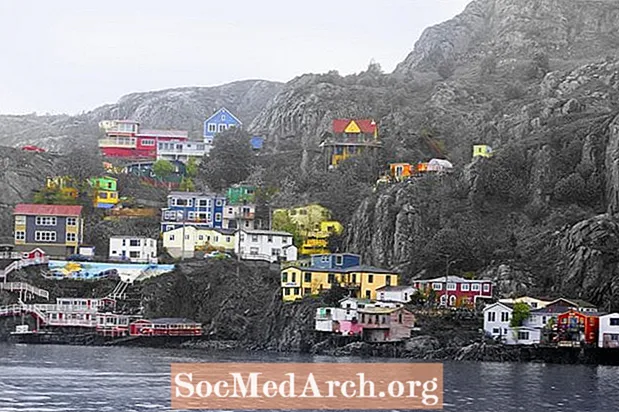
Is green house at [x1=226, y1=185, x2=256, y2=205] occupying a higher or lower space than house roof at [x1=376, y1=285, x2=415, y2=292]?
higher

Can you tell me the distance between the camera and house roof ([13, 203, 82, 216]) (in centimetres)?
9231

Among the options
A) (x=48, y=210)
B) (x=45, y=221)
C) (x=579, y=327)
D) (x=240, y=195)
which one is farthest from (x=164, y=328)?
(x=579, y=327)

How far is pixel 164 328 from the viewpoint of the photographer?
3135 inches

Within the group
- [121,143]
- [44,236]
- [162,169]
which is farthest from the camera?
[121,143]

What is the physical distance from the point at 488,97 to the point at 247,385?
72.7 m

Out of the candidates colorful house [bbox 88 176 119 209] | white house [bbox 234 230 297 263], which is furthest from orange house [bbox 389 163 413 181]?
colorful house [bbox 88 176 119 209]

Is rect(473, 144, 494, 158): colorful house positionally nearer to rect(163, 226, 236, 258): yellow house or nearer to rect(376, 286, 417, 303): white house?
rect(163, 226, 236, 258): yellow house

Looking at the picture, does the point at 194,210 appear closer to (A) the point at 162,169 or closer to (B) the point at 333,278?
(A) the point at 162,169

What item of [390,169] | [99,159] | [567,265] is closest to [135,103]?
[99,159]

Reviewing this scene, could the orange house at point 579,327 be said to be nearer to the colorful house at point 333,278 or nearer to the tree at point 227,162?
the colorful house at point 333,278

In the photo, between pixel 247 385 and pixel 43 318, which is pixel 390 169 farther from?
pixel 247 385

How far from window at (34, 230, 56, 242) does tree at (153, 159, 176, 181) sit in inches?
742

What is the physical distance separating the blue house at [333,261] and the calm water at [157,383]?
52.4 feet

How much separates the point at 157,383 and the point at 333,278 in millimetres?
33276
